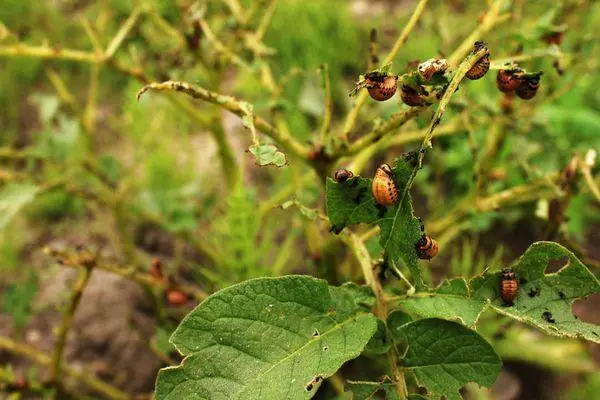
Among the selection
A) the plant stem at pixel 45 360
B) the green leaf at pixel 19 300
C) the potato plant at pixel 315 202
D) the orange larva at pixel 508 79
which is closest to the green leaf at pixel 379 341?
the potato plant at pixel 315 202

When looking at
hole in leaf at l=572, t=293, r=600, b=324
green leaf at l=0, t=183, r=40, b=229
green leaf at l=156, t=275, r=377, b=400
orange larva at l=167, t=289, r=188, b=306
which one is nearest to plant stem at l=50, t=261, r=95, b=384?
orange larva at l=167, t=289, r=188, b=306

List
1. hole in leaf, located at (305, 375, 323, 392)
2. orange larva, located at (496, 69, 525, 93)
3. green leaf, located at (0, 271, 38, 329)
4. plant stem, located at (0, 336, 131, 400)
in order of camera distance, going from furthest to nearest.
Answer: green leaf, located at (0, 271, 38, 329), plant stem, located at (0, 336, 131, 400), orange larva, located at (496, 69, 525, 93), hole in leaf, located at (305, 375, 323, 392)

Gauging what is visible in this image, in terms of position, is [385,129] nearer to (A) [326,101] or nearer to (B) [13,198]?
(A) [326,101]

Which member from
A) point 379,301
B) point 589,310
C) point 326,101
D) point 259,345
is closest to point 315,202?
point 326,101

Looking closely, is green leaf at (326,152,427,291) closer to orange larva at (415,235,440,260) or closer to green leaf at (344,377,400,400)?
orange larva at (415,235,440,260)

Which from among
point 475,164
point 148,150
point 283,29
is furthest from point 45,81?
point 475,164

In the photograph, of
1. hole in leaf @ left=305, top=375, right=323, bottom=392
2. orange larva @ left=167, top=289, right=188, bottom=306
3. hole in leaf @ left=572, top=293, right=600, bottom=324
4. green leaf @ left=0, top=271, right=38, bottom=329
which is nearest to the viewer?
hole in leaf @ left=305, top=375, right=323, bottom=392

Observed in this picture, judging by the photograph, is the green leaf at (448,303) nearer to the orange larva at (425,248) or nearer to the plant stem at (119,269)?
the orange larva at (425,248)
